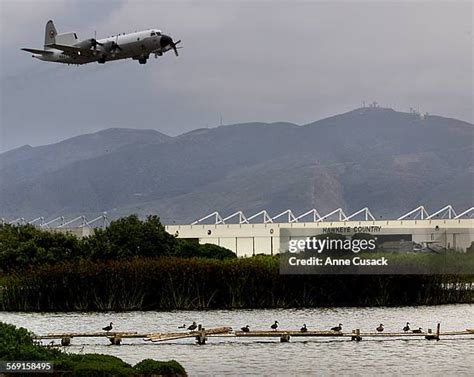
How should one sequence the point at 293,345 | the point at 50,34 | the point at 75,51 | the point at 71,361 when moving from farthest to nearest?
the point at 50,34 < the point at 75,51 < the point at 293,345 < the point at 71,361

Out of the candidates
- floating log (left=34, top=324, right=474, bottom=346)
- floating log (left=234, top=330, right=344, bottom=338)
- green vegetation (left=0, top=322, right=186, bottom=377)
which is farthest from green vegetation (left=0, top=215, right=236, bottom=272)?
green vegetation (left=0, top=322, right=186, bottom=377)

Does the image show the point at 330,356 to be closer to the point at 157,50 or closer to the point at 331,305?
the point at 331,305

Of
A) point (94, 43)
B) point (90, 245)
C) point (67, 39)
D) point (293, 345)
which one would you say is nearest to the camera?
point (293, 345)

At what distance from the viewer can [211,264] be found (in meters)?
67.1

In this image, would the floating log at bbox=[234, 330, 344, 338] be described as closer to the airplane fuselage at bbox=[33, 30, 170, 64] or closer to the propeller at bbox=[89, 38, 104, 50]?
the airplane fuselage at bbox=[33, 30, 170, 64]

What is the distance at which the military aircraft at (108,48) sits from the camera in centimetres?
7669

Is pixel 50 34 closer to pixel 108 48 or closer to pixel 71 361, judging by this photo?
pixel 108 48

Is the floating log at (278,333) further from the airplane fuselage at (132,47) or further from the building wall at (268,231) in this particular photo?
the building wall at (268,231)

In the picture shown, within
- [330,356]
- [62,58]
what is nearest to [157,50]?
[62,58]

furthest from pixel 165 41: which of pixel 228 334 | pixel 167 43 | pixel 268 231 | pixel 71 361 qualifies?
pixel 268 231

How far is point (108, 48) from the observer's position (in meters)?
78.5

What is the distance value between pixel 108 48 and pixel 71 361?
50259mm

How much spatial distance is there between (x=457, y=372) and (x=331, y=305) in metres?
26.9

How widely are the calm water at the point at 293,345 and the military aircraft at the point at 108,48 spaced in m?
19.7
